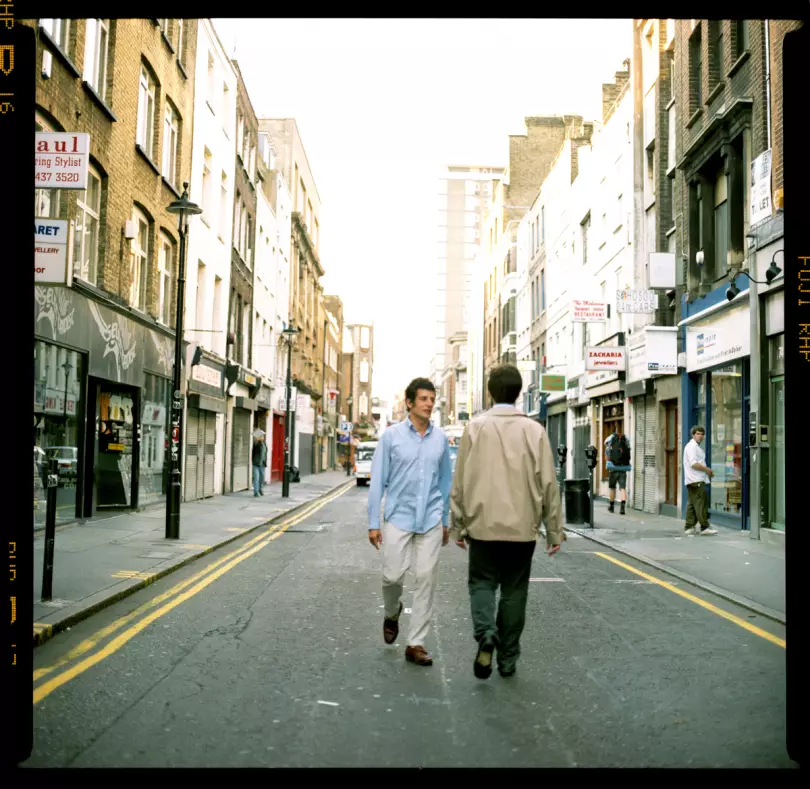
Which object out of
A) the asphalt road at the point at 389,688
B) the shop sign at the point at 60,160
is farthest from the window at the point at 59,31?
the asphalt road at the point at 389,688

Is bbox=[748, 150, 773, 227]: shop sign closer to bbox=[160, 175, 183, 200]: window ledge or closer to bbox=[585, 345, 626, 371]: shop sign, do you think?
bbox=[585, 345, 626, 371]: shop sign

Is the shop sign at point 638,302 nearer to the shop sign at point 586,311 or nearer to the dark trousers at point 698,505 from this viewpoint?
the shop sign at point 586,311

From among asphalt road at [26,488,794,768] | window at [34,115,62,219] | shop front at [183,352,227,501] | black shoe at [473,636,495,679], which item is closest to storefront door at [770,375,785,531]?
asphalt road at [26,488,794,768]

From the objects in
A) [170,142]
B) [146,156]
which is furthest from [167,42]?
[146,156]

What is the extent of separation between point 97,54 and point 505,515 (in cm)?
1490

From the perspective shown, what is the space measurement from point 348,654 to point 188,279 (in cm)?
1906

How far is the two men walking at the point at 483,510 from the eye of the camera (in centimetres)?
587

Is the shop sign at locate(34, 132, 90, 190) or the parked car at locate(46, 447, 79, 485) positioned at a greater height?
the shop sign at locate(34, 132, 90, 190)

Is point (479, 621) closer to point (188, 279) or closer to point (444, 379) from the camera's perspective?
point (188, 279)

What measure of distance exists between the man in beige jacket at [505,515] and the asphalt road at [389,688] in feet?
1.26

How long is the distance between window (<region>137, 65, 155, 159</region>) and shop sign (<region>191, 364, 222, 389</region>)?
6040 millimetres

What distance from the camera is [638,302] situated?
21828 millimetres

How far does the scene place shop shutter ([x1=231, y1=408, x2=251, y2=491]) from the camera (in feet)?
103
